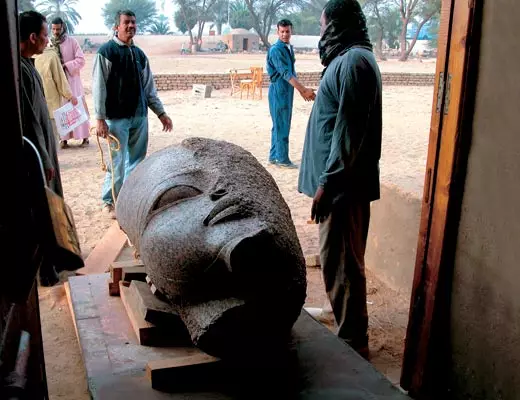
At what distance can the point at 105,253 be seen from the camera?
191 inches

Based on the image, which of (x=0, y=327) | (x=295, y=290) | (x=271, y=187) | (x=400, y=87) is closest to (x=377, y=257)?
(x=271, y=187)

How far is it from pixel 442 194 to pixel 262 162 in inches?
246

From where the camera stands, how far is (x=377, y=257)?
15.4 ft

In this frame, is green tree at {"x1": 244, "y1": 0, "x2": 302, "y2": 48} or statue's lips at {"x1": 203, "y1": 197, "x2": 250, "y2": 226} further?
green tree at {"x1": 244, "y1": 0, "x2": 302, "y2": 48}

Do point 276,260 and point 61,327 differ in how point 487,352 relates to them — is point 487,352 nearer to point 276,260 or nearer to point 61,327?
point 276,260

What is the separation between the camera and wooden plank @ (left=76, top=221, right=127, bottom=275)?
453 centimetres

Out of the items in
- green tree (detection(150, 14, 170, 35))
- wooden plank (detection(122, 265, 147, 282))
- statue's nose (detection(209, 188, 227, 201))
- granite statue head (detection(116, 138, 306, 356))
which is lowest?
wooden plank (detection(122, 265, 147, 282))

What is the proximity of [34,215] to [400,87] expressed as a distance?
2046 centimetres

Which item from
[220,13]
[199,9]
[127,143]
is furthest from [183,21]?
[127,143]

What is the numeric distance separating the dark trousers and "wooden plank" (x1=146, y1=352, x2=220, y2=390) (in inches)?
39.0

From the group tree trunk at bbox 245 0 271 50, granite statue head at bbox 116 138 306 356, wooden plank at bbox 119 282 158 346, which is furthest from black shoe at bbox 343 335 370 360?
→ tree trunk at bbox 245 0 271 50

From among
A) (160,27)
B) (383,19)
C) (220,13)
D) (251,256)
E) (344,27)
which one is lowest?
(251,256)

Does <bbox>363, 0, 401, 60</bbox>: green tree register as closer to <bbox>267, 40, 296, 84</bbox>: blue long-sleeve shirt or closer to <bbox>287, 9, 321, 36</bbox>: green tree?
<bbox>287, 9, 321, 36</bbox>: green tree

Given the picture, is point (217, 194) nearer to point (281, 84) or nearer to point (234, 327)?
point (234, 327)
